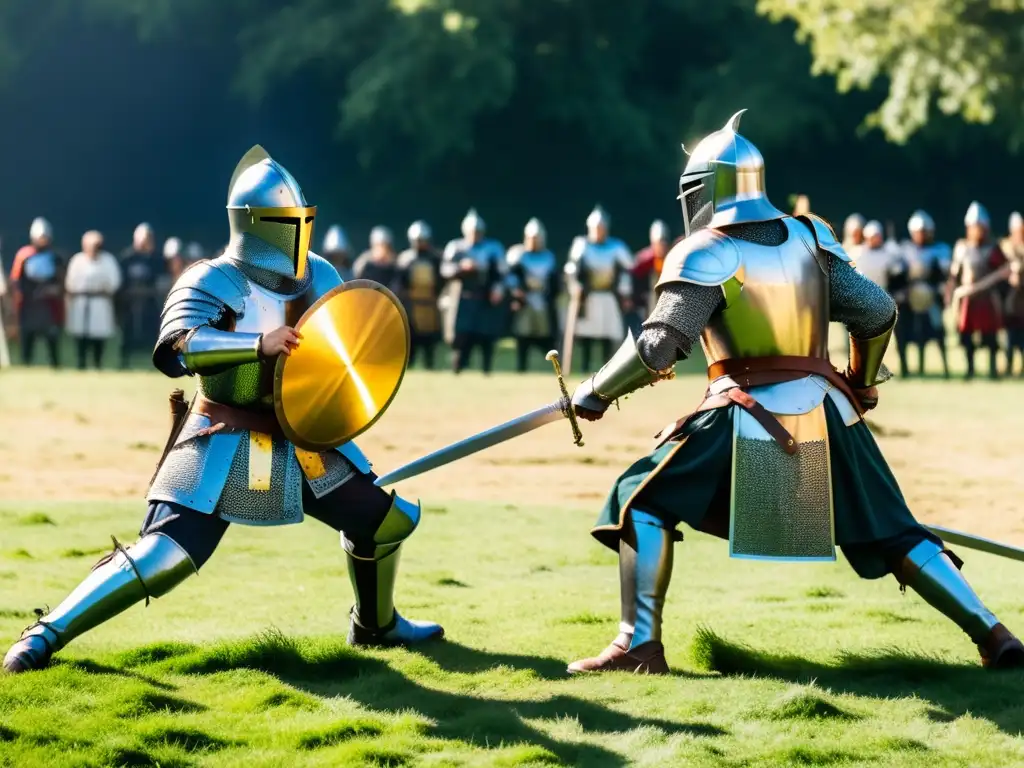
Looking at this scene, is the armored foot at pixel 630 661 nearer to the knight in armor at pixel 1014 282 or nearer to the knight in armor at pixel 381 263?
the knight in armor at pixel 1014 282

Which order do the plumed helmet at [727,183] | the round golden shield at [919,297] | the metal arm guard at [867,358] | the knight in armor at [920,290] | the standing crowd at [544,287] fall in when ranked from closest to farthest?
the plumed helmet at [727,183] → the metal arm guard at [867,358] → the standing crowd at [544,287] → the knight in armor at [920,290] → the round golden shield at [919,297]

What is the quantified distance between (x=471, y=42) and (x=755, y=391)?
22.0 metres

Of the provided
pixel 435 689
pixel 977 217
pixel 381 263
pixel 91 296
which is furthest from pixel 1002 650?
pixel 91 296

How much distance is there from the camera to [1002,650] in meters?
4.73

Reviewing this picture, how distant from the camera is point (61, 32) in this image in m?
29.1

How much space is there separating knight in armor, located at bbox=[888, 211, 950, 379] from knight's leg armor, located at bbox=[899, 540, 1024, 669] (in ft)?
38.7

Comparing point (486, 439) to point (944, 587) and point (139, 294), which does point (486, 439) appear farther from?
point (139, 294)

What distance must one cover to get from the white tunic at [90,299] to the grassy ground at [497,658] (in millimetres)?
8396

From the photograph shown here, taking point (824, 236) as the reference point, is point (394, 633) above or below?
below

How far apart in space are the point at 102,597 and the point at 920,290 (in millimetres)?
13104

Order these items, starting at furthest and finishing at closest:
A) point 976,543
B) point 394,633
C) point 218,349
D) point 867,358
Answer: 1. point 394,633
2. point 976,543
3. point 867,358
4. point 218,349

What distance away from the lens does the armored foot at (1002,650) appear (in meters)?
4.74

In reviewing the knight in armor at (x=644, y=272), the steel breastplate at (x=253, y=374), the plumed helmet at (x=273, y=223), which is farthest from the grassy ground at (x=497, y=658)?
the knight in armor at (x=644, y=272)

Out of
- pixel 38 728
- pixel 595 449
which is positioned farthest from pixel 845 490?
pixel 595 449
